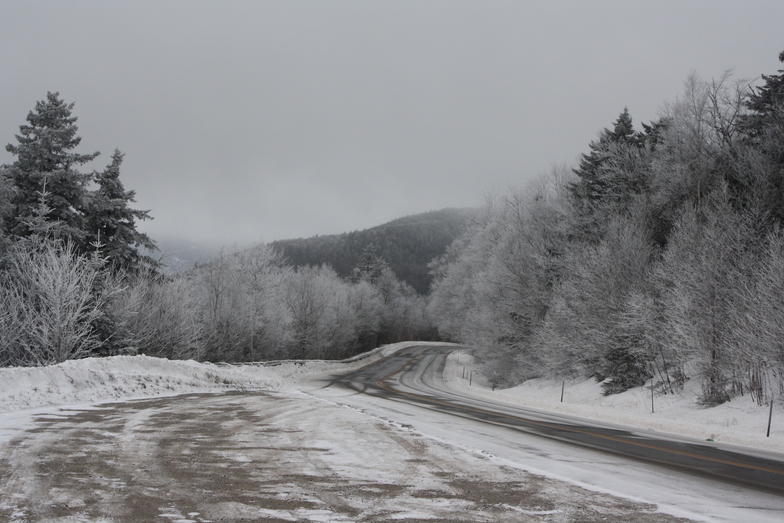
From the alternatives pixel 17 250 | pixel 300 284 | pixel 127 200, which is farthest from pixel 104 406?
pixel 300 284

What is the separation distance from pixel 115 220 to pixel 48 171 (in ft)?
16.2

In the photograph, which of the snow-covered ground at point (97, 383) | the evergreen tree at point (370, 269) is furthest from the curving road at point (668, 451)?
the evergreen tree at point (370, 269)

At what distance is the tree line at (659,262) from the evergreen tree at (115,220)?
25.2 m

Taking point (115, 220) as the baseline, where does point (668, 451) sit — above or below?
below

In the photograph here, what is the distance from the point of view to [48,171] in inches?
1098

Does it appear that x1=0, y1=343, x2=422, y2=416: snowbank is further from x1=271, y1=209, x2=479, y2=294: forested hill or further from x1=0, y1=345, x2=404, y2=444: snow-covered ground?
x1=271, y1=209, x2=479, y2=294: forested hill

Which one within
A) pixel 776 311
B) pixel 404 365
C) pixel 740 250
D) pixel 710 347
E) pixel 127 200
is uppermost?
pixel 127 200

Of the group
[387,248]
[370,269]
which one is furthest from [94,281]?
[387,248]

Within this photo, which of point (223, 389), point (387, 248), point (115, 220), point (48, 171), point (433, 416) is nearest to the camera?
point (433, 416)

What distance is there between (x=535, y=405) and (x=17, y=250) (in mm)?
26076

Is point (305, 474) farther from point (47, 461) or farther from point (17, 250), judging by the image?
point (17, 250)

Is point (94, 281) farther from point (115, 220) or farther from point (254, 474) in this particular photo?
point (254, 474)

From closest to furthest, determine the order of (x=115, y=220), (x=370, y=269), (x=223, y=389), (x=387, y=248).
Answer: (x=223, y=389) → (x=115, y=220) → (x=370, y=269) → (x=387, y=248)

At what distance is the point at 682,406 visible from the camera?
731 inches
